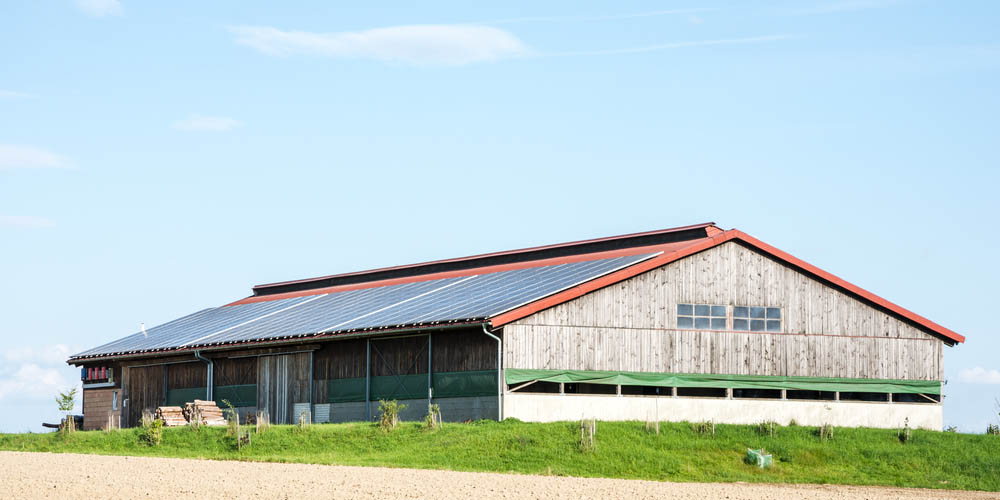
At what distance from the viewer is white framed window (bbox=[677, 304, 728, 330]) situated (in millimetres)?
42125

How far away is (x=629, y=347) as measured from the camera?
41.1 meters

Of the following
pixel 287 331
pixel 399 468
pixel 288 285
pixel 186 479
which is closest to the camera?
pixel 186 479

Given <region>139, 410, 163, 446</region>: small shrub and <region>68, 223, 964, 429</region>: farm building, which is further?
<region>139, 410, 163, 446</region>: small shrub

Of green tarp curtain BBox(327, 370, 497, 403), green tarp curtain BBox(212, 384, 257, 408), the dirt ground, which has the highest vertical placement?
green tarp curtain BBox(327, 370, 497, 403)

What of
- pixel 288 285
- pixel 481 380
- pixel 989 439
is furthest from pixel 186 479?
pixel 288 285

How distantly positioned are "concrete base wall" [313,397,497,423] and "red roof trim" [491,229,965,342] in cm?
284

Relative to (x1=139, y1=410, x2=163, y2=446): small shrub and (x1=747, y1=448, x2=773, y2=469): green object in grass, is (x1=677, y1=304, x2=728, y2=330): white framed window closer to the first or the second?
(x1=747, y1=448, x2=773, y2=469): green object in grass

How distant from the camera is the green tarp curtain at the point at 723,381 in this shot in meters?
39.6

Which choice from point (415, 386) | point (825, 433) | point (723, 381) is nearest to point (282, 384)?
point (415, 386)

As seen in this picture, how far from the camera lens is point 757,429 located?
37.6 metres

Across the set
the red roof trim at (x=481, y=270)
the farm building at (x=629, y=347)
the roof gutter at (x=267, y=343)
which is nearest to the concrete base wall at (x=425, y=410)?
the farm building at (x=629, y=347)

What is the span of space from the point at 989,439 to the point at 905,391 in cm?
461

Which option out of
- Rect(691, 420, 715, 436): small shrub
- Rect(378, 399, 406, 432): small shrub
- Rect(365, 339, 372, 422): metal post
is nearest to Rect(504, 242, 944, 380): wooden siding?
Rect(378, 399, 406, 432): small shrub

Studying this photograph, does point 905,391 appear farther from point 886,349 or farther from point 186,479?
point 186,479
